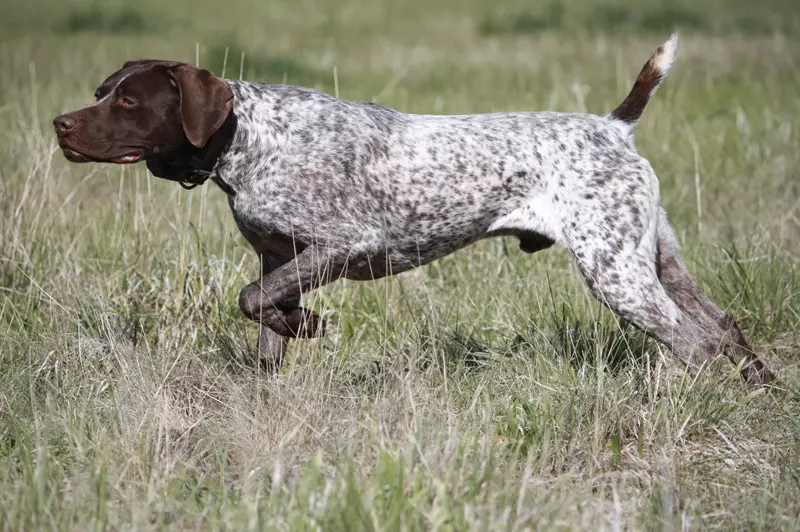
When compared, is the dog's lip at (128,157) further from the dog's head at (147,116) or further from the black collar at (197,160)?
the black collar at (197,160)

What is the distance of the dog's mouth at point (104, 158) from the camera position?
3.66 meters

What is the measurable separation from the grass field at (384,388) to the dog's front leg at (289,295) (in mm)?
146

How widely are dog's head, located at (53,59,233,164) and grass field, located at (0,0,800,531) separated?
2.44ft

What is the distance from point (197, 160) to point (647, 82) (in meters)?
1.84

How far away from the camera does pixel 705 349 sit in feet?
13.3

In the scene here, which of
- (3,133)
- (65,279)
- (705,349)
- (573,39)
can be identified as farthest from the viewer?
(573,39)

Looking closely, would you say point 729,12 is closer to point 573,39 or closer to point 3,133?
point 573,39

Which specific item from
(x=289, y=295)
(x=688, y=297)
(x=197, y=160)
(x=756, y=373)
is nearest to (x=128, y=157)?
(x=197, y=160)

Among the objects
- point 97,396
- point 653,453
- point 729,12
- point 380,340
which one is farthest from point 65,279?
point 729,12

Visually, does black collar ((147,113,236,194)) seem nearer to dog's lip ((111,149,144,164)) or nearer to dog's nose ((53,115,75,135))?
dog's lip ((111,149,144,164))

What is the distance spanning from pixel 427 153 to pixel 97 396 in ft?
5.08

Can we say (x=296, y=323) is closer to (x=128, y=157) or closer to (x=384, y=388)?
(x=384, y=388)

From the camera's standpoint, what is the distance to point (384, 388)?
3496 mm

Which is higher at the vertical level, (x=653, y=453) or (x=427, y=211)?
(x=427, y=211)
